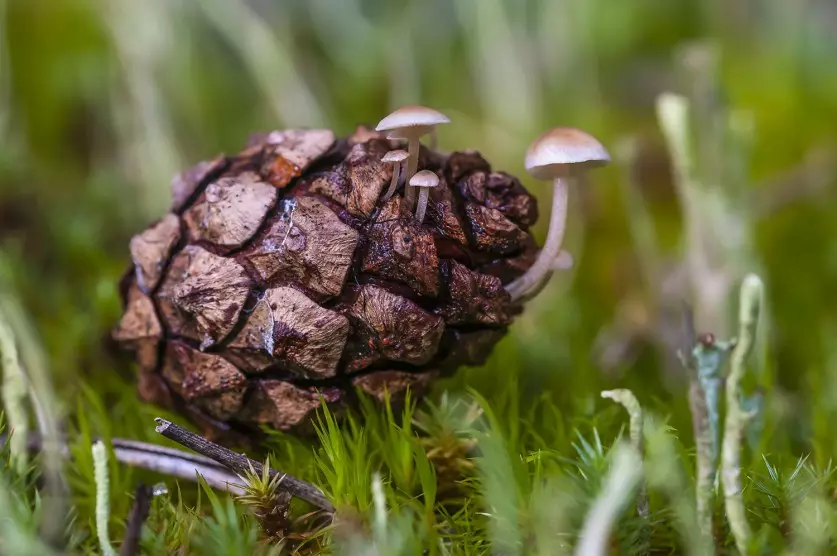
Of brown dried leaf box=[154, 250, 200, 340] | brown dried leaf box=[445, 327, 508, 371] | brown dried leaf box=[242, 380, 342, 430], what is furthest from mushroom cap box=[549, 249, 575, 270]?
brown dried leaf box=[154, 250, 200, 340]

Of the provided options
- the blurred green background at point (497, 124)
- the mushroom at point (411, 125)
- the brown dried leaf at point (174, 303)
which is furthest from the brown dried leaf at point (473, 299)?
the brown dried leaf at point (174, 303)

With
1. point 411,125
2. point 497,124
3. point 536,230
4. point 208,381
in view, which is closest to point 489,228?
point 411,125

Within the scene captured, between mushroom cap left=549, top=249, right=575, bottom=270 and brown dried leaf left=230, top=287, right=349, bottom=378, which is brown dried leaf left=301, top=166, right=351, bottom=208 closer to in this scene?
brown dried leaf left=230, top=287, right=349, bottom=378

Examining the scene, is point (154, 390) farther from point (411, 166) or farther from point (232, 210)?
point (411, 166)

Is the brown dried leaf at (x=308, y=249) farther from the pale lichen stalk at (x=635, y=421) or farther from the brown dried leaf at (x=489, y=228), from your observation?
the pale lichen stalk at (x=635, y=421)

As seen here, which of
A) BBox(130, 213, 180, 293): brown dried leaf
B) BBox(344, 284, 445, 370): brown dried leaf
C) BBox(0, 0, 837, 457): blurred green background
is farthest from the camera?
BBox(0, 0, 837, 457): blurred green background

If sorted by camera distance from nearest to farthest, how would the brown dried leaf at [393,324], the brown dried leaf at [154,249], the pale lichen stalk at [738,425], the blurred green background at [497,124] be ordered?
the pale lichen stalk at [738,425], the brown dried leaf at [393,324], the brown dried leaf at [154,249], the blurred green background at [497,124]

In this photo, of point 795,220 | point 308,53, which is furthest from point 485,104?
point 795,220
